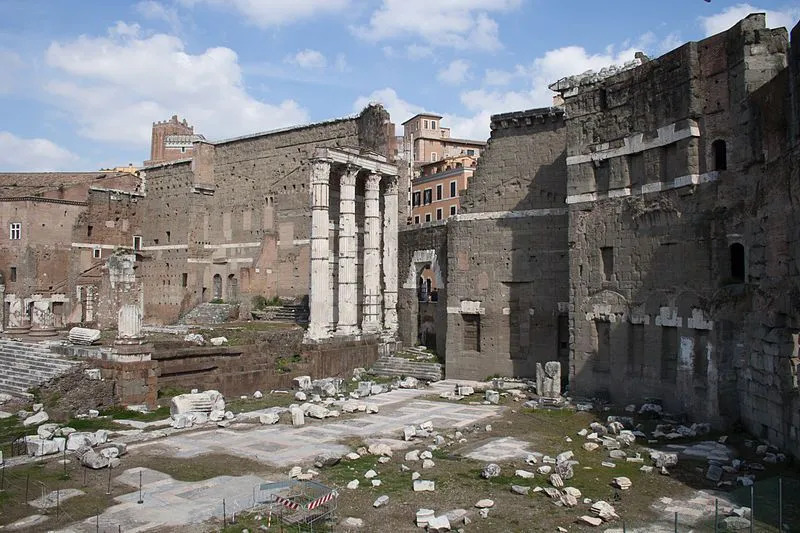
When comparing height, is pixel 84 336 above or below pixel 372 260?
below

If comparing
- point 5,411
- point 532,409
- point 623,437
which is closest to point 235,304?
point 5,411

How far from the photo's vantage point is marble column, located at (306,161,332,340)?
27.6m

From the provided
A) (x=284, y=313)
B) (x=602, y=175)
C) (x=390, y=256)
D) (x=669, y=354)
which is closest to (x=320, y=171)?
(x=390, y=256)

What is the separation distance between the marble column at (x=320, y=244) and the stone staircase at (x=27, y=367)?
9586mm

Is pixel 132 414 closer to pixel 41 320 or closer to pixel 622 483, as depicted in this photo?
pixel 41 320

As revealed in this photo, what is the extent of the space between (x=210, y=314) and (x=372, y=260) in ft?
44.9

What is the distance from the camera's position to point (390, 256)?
30953 mm

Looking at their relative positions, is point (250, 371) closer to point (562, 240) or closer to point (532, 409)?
point (532, 409)

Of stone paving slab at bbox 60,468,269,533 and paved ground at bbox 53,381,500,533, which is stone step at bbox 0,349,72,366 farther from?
stone paving slab at bbox 60,468,269,533

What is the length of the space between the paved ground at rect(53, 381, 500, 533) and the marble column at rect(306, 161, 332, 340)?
6.18m

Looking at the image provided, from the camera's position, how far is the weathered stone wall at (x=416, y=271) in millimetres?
28656

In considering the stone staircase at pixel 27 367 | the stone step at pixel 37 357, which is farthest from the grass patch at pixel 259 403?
the stone step at pixel 37 357

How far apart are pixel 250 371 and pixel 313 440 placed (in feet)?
29.3

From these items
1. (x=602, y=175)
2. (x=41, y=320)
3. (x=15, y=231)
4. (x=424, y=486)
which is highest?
(x=15, y=231)
